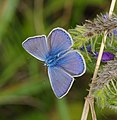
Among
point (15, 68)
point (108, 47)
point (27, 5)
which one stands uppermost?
point (27, 5)

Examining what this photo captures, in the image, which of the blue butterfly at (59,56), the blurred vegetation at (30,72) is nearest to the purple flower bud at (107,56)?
the blue butterfly at (59,56)

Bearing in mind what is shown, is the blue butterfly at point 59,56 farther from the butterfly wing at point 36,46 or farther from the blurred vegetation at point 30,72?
the blurred vegetation at point 30,72

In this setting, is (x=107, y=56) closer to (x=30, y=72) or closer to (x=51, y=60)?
(x=51, y=60)

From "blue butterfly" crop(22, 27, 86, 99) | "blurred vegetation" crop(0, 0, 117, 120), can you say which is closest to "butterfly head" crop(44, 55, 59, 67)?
"blue butterfly" crop(22, 27, 86, 99)

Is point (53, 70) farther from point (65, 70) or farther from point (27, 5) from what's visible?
point (27, 5)

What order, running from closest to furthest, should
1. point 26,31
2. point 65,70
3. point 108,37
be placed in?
point 65,70, point 108,37, point 26,31

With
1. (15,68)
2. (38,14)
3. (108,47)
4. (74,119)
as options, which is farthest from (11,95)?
(108,47)
